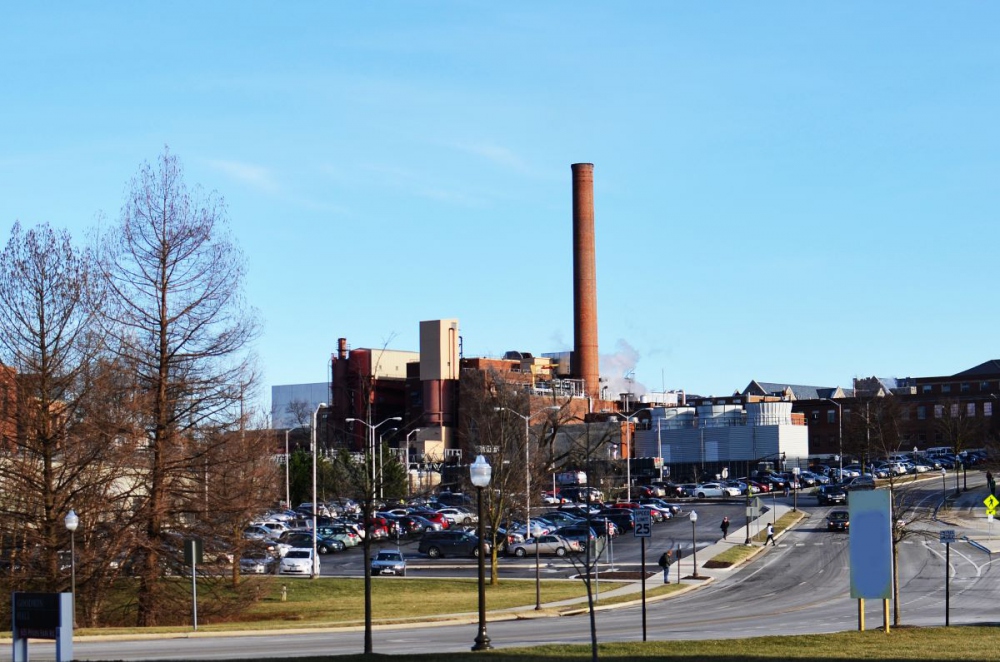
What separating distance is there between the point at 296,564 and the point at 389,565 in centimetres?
444

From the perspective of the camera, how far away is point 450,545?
6788cm

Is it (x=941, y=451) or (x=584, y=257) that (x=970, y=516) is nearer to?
(x=584, y=257)

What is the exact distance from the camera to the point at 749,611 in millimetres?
41781

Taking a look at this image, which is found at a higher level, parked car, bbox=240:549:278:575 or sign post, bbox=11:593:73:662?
sign post, bbox=11:593:73:662

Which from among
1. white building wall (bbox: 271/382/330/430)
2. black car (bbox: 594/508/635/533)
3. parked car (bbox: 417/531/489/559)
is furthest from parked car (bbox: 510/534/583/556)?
white building wall (bbox: 271/382/330/430)

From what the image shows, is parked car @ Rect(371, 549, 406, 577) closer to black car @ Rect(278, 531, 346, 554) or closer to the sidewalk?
black car @ Rect(278, 531, 346, 554)

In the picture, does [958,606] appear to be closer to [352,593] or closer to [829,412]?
[352,593]

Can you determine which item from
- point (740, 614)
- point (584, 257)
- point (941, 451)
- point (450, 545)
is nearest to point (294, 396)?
point (584, 257)

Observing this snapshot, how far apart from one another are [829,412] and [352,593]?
12480 centimetres

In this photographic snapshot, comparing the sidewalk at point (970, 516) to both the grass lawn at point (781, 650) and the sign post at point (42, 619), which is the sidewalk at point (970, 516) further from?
the sign post at point (42, 619)

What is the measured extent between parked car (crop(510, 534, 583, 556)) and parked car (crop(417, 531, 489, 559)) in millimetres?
1905

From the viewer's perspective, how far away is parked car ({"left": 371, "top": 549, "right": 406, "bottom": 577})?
58.4m

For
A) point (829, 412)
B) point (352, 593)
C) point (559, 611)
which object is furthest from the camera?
point (829, 412)

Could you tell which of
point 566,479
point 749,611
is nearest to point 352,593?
point 749,611
